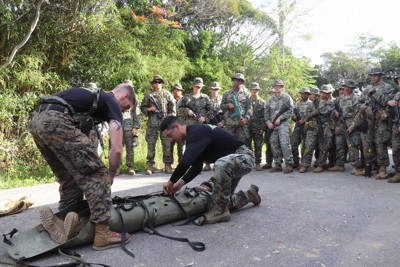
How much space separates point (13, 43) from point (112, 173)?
6.73 m

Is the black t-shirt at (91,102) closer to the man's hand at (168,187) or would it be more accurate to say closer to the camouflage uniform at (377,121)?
the man's hand at (168,187)

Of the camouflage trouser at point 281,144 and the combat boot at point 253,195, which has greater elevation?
the camouflage trouser at point 281,144

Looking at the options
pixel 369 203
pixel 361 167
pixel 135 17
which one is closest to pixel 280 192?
pixel 369 203

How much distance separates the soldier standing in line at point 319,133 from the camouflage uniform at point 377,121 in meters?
0.67

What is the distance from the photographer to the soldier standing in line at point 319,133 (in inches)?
303

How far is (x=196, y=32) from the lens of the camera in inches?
712

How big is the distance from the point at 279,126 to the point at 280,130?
0.31ft

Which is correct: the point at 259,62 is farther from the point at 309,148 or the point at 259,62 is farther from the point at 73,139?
the point at 73,139

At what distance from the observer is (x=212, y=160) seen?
14.0ft

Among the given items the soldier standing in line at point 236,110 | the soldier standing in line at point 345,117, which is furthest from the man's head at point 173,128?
the soldier standing in line at point 345,117

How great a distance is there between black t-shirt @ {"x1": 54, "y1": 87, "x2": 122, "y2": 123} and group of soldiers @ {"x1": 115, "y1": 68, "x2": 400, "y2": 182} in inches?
168

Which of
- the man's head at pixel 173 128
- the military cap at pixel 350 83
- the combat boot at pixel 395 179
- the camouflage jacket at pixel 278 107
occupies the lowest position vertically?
the combat boot at pixel 395 179

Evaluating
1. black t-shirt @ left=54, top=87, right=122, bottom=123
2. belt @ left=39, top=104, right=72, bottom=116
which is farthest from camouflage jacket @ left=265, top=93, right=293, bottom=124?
belt @ left=39, top=104, right=72, bottom=116

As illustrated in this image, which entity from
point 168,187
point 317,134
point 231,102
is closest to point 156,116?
point 231,102
